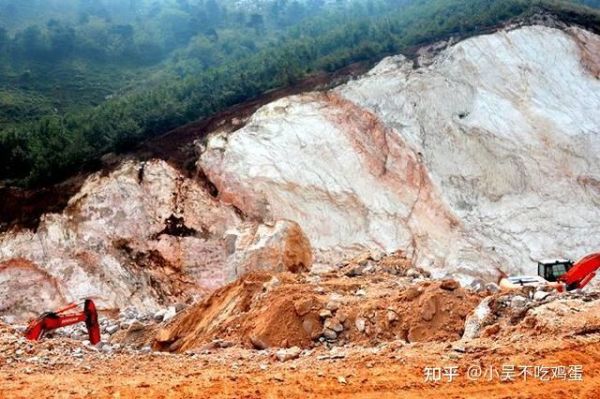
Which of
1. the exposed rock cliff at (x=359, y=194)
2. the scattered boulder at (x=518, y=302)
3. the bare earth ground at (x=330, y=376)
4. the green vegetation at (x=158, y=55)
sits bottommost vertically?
the bare earth ground at (x=330, y=376)

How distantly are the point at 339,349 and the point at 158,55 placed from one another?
60.1 m

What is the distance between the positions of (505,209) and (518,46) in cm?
837

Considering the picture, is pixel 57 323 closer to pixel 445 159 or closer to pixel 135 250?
pixel 135 250

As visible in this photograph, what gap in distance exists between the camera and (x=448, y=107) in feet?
72.5

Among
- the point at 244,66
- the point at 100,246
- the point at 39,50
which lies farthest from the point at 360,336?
the point at 39,50

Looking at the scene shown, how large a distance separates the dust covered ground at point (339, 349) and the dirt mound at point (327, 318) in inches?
0.8

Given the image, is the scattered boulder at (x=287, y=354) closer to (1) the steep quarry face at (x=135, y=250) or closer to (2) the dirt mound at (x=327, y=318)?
(2) the dirt mound at (x=327, y=318)

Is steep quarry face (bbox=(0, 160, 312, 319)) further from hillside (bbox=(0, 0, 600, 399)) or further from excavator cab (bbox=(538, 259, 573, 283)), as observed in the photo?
excavator cab (bbox=(538, 259, 573, 283))

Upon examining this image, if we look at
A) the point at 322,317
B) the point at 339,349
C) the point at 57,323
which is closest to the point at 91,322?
the point at 57,323

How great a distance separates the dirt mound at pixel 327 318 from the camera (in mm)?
9305

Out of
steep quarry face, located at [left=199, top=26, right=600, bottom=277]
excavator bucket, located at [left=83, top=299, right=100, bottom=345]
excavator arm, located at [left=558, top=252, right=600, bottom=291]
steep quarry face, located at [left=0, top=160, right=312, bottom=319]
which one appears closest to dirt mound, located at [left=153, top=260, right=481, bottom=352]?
excavator bucket, located at [left=83, top=299, right=100, bottom=345]

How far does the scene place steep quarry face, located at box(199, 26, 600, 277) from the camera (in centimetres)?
1873

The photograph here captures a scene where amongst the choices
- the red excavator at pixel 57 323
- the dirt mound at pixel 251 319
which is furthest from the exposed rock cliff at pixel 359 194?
the red excavator at pixel 57 323

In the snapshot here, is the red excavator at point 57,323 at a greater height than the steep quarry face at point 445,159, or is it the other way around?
the steep quarry face at point 445,159
